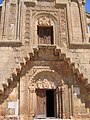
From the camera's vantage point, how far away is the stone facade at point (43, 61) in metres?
12.6

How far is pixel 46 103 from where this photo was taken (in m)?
13.2

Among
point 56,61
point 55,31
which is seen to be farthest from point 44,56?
point 55,31

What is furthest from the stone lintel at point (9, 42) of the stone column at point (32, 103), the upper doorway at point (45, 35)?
the stone column at point (32, 103)

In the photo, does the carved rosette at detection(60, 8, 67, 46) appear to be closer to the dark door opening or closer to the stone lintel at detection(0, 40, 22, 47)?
the stone lintel at detection(0, 40, 22, 47)

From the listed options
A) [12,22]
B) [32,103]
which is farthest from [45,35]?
[32,103]

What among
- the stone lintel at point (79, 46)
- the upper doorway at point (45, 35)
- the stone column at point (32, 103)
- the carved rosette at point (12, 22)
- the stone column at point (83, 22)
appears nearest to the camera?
the stone column at point (32, 103)

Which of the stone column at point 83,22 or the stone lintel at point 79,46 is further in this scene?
the stone column at point 83,22

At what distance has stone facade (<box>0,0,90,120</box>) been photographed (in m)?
12.6

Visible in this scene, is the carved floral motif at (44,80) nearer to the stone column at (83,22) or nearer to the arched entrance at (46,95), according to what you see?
the arched entrance at (46,95)

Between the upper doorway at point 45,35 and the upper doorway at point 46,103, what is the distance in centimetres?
285

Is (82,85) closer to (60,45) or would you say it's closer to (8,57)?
(60,45)

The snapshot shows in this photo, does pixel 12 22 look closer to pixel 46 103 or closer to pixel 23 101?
pixel 23 101

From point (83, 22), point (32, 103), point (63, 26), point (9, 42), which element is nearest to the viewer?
point (32, 103)

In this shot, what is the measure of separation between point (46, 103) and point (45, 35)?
12.8 ft
